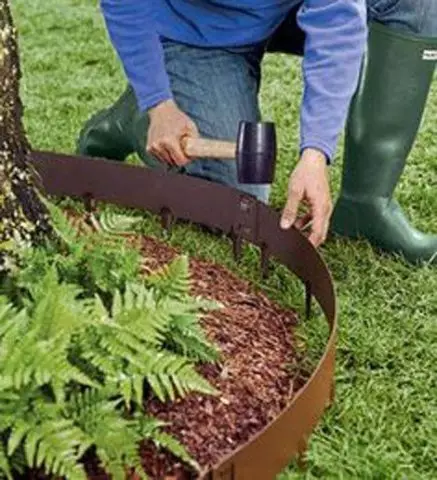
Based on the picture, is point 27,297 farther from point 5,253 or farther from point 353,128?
point 353,128

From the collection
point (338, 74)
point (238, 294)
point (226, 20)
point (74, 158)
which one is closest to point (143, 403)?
point (238, 294)

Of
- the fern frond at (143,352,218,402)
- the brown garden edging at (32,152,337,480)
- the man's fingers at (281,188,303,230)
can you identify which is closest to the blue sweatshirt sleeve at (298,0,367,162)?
the man's fingers at (281,188,303,230)

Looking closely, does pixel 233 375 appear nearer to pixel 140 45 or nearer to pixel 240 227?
pixel 240 227

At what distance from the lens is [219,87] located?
12.1 ft

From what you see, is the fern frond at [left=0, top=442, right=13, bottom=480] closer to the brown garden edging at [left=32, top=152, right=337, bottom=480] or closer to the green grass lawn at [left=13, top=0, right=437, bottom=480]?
the brown garden edging at [left=32, top=152, right=337, bottom=480]

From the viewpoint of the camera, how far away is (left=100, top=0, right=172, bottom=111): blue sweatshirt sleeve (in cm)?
331

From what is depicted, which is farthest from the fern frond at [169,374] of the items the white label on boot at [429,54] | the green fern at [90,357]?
the white label on boot at [429,54]

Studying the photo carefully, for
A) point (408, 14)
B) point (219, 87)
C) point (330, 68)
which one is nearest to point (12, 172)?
point (330, 68)

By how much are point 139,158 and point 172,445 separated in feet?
6.30

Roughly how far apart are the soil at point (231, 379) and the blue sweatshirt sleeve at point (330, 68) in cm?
40

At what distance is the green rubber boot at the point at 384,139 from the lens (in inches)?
135

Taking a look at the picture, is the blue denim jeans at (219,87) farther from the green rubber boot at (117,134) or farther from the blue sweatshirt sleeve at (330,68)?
the blue sweatshirt sleeve at (330,68)

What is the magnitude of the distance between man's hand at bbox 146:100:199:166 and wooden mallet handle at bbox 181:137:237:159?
2 cm

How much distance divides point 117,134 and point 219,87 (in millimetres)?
410
